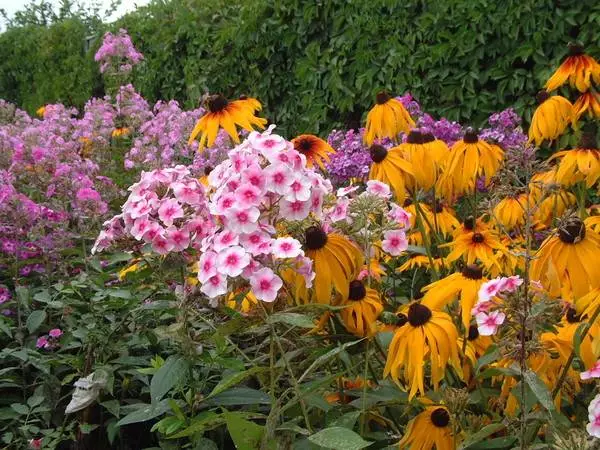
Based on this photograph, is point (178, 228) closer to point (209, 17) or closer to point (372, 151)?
point (372, 151)

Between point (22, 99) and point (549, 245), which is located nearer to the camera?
point (549, 245)

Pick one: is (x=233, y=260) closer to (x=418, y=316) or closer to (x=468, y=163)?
(x=418, y=316)

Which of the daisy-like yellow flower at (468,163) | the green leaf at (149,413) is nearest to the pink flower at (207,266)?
the green leaf at (149,413)

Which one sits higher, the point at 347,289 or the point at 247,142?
the point at 247,142

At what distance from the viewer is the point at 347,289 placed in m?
1.62

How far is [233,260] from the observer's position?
1.41 meters

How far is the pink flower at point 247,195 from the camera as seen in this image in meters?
1.44

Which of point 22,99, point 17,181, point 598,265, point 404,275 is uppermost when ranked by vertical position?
point 598,265

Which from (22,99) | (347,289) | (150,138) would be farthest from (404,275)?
(22,99)

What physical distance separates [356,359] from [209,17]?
234 inches

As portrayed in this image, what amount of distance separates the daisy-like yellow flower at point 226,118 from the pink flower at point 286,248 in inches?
29.8

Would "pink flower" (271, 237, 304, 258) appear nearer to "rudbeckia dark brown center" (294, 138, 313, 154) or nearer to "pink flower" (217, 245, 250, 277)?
"pink flower" (217, 245, 250, 277)

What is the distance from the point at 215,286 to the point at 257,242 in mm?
110

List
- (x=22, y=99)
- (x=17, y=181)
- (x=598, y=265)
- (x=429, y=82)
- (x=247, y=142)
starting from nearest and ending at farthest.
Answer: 1. (x=598, y=265)
2. (x=247, y=142)
3. (x=17, y=181)
4. (x=429, y=82)
5. (x=22, y=99)
